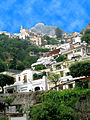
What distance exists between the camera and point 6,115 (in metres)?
29.0

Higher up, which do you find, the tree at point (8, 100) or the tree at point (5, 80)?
the tree at point (5, 80)

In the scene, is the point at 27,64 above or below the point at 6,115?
above

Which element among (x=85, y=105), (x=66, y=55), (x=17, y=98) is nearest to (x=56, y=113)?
(x=85, y=105)

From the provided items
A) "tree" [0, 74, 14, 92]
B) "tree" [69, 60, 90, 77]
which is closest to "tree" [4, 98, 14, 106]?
"tree" [0, 74, 14, 92]

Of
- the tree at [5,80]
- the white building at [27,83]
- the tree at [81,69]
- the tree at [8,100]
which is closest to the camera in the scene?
the tree at [81,69]

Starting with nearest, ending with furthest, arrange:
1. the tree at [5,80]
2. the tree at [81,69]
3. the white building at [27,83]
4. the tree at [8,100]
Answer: the tree at [81,69]
the tree at [8,100]
the white building at [27,83]
the tree at [5,80]

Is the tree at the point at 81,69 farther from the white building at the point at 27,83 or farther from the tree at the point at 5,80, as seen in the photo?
the tree at the point at 5,80

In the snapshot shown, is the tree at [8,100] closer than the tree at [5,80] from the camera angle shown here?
Yes

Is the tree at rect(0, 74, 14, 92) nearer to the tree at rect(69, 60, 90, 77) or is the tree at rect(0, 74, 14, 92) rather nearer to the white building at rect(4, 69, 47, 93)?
the white building at rect(4, 69, 47, 93)

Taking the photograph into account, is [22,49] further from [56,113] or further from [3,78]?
[56,113]

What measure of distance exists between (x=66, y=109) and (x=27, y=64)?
55817 mm

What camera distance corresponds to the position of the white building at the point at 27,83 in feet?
132

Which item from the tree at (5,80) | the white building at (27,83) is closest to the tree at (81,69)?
the white building at (27,83)

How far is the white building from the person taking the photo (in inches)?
1586
